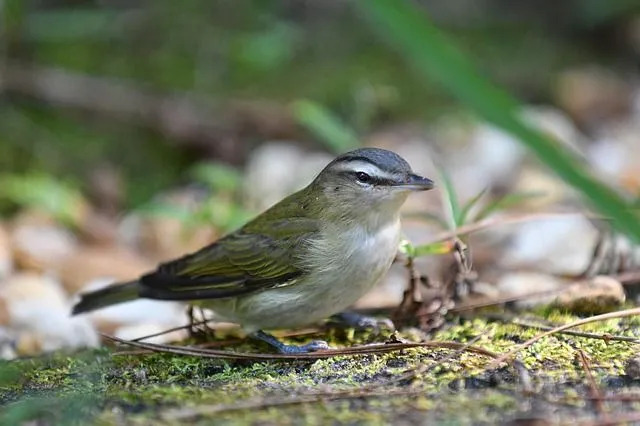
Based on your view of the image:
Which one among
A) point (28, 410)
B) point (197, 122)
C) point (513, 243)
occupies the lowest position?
point (28, 410)

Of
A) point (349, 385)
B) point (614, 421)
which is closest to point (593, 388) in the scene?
point (614, 421)

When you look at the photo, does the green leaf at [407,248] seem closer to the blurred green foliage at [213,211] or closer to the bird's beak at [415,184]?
the bird's beak at [415,184]

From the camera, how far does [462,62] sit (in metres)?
2.44

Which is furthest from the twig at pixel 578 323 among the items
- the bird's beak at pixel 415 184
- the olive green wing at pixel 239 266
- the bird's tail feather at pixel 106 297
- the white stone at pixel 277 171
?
the white stone at pixel 277 171

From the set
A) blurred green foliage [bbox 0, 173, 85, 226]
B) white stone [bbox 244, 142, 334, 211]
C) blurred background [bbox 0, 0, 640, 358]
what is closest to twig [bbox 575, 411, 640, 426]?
blurred background [bbox 0, 0, 640, 358]

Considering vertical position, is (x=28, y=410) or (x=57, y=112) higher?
(x=57, y=112)

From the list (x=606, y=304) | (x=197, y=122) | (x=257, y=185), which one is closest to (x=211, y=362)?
(x=606, y=304)

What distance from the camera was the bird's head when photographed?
4.04m

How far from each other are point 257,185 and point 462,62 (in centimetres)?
517

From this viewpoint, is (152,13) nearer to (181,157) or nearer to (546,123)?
(181,157)

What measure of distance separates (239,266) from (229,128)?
13.6ft

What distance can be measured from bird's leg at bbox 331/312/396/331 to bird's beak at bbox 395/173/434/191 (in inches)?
21.4

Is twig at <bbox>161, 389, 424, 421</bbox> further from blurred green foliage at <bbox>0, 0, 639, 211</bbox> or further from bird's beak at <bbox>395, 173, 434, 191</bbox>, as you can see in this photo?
blurred green foliage at <bbox>0, 0, 639, 211</bbox>

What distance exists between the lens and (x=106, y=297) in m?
4.70
